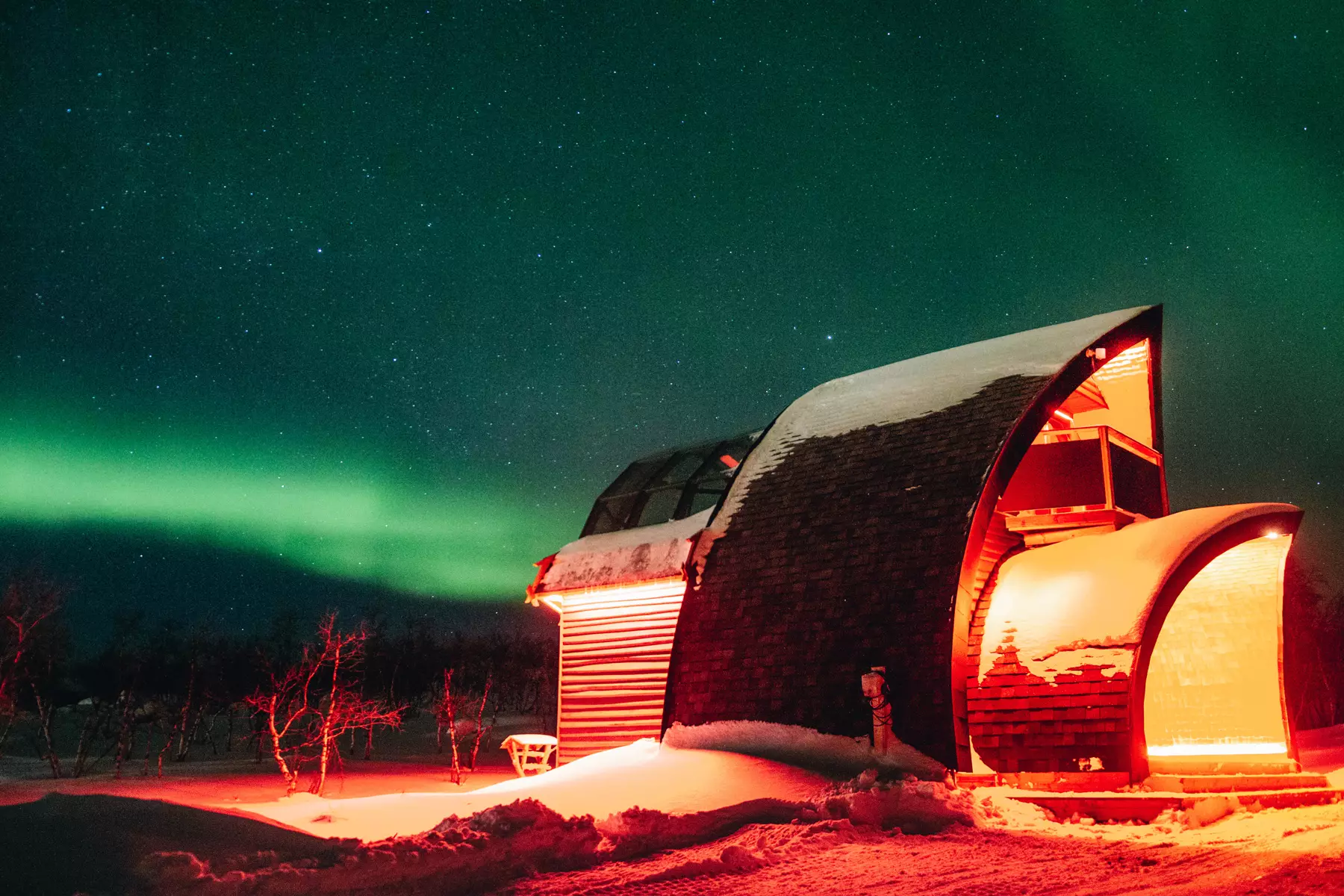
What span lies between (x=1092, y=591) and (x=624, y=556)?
21.9 feet

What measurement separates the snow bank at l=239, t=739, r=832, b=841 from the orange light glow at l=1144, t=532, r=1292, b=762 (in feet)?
19.5

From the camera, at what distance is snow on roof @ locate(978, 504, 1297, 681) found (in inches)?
399

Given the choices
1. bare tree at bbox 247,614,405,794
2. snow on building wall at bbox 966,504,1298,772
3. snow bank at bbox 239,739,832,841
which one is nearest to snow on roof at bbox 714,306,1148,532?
snow on building wall at bbox 966,504,1298,772

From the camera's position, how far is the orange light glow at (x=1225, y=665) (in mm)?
12133

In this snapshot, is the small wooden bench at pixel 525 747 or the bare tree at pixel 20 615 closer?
the small wooden bench at pixel 525 747

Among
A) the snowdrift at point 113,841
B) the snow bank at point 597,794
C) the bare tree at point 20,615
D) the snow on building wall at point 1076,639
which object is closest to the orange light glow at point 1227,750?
the snow on building wall at point 1076,639

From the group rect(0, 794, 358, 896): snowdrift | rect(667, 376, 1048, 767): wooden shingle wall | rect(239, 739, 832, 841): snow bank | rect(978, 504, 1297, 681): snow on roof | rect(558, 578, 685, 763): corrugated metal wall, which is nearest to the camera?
rect(0, 794, 358, 896): snowdrift

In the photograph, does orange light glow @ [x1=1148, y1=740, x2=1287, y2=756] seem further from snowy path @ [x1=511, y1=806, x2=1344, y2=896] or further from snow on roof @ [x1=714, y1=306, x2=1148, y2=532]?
snow on roof @ [x1=714, y1=306, x2=1148, y2=532]

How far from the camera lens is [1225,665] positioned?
41.3 feet

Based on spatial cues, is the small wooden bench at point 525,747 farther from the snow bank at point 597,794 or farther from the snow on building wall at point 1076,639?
the snow on building wall at point 1076,639

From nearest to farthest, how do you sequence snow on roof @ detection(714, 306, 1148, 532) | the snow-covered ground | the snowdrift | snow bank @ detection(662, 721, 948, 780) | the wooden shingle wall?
the snowdrift
the snow-covered ground
snow bank @ detection(662, 721, 948, 780)
the wooden shingle wall
snow on roof @ detection(714, 306, 1148, 532)

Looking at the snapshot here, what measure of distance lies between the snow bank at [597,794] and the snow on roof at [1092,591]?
2.83 meters

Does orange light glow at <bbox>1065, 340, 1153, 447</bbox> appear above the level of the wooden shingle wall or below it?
above

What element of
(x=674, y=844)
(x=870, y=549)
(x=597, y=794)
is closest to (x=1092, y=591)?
(x=870, y=549)
